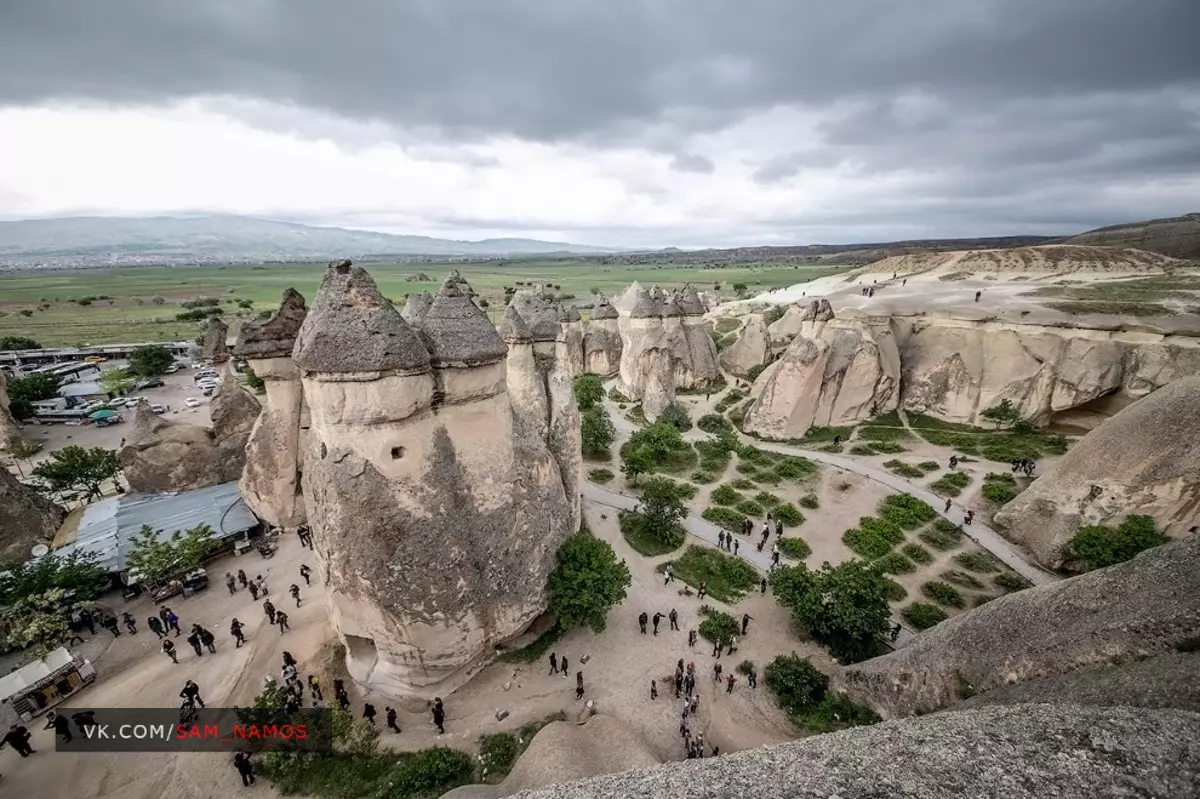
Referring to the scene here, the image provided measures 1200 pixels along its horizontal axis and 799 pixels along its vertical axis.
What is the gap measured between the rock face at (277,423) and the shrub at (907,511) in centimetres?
2771

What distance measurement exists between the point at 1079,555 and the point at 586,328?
146 ft

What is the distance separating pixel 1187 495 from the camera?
61.6 ft

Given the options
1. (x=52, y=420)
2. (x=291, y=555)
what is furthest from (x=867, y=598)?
(x=52, y=420)

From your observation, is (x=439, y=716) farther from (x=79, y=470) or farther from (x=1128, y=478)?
(x=1128, y=478)

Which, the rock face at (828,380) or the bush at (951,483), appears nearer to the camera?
the bush at (951,483)

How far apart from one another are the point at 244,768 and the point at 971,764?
15992 millimetres

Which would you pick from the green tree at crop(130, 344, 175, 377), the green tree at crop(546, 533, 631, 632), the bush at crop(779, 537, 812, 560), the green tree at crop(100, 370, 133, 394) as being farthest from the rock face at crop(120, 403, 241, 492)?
the green tree at crop(130, 344, 175, 377)

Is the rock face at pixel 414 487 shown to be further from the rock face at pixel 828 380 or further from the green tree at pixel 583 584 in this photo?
the rock face at pixel 828 380

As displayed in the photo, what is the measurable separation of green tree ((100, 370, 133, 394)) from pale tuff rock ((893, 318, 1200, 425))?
71889 millimetres

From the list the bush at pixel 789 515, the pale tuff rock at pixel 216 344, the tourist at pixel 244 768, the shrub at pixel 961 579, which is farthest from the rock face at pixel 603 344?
the tourist at pixel 244 768

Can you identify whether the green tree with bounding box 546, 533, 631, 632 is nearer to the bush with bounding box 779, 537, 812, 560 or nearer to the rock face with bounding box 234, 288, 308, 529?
the bush with bounding box 779, 537, 812, 560

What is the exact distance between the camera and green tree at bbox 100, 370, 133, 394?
49.1 meters

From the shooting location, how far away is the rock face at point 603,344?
53.9 m

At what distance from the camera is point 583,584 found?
16.1 metres
